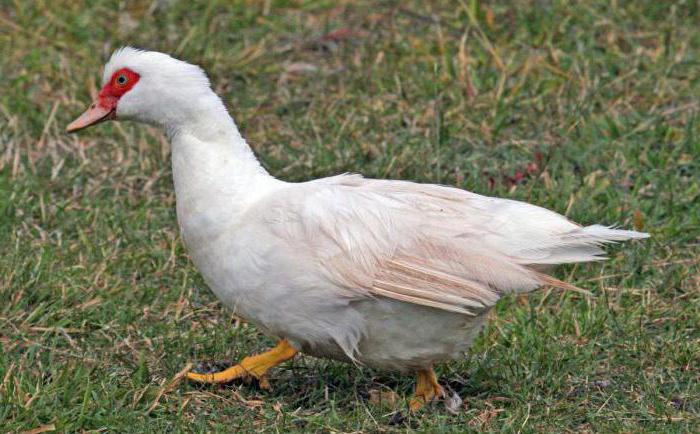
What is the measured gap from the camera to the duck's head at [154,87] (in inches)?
180

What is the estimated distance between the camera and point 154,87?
181 inches

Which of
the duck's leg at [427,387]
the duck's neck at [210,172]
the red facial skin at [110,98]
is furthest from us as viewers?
the red facial skin at [110,98]

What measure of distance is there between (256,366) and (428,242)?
2.68ft

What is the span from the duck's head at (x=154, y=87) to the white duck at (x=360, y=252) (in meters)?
0.02

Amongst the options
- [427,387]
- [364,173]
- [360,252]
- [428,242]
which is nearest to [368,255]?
[360,252]

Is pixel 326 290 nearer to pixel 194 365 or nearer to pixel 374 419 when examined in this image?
pixel 374 419

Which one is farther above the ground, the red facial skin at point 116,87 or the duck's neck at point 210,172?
the red facial skin at point 116,87

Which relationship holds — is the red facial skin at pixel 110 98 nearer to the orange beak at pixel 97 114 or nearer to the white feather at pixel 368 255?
the orange beak at pixel 97 114

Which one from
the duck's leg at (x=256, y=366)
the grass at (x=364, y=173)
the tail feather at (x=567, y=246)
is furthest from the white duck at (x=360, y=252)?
the grass at (x=364, y=173)

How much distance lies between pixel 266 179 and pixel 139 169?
6.50ft

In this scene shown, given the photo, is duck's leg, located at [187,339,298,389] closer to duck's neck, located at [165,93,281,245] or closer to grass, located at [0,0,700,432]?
grass, located at [0,0,700,432]

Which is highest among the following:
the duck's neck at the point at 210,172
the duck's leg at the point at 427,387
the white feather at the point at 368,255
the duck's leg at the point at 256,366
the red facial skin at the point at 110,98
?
the red facial skin at the point at 110,98

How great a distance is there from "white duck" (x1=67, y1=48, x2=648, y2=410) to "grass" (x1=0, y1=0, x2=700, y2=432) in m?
0.30

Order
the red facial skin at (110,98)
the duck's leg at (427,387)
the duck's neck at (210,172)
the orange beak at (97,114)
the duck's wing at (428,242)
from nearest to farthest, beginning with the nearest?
the duck's wing at (428,242) → the duck's neck at (210,172) → the duck's leg at (427,387) → the red facial skin at (110,98) → the orange beak at (97,114)
